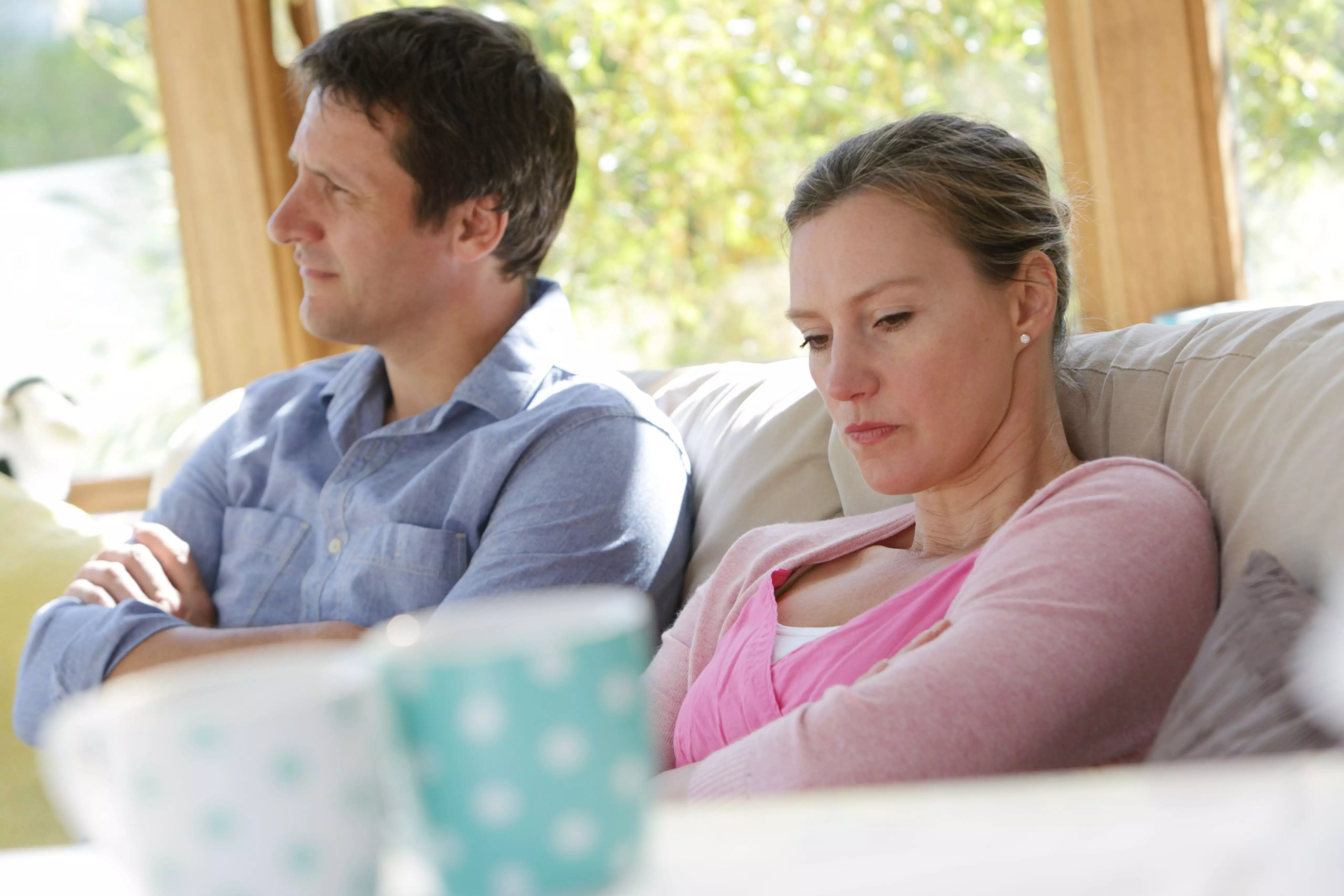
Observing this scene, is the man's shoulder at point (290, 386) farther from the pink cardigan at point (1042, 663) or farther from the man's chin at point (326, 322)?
the pink cardigan at point (1042, 663)

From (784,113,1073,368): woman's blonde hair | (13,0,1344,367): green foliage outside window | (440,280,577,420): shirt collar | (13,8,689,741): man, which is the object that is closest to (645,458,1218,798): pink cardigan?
(784,113,1073,368): woman's blonde hair

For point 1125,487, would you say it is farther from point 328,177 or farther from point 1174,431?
point 328,177

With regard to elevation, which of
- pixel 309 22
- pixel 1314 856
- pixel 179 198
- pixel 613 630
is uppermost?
pixel 309 22

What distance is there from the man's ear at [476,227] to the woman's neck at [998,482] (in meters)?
0.82

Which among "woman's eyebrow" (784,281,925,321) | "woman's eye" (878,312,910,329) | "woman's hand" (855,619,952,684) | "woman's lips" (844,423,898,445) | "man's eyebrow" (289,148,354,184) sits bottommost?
"woman's hand" (855,619,952,684)

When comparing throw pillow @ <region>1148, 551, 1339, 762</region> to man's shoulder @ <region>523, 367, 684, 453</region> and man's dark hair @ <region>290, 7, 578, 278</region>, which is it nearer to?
man's shoulder @ <region>523, 367, 684, 453</region>

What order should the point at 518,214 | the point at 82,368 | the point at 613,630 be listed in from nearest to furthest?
the point at 613,630
the point at 518,214
the point at 82,368

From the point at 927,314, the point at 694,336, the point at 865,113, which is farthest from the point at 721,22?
the point at 927,314

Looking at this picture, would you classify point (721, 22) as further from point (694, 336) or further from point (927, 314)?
point (927, 314)

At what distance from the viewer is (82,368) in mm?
3033

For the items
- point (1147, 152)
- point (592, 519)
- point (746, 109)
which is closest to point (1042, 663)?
point (592, 519)

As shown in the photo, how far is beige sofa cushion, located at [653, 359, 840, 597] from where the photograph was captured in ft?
4.94

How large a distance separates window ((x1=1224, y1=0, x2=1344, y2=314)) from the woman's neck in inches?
45.3

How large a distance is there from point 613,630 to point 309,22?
9.03 feet
